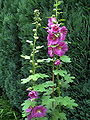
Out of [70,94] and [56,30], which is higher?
[56,30]

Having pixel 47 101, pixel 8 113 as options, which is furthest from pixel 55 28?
pixel 8 113

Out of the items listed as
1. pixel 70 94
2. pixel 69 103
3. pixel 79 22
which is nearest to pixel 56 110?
pixel 69 103

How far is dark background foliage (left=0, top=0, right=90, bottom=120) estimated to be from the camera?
231cm

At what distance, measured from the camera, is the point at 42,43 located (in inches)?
107

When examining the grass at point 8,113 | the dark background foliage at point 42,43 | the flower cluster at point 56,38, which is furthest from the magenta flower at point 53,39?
the grass at point 8,113

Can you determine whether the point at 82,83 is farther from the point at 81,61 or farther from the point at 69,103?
the point at 69,103

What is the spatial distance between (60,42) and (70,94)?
0.85m

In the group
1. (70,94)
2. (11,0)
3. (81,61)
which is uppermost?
(11,0)

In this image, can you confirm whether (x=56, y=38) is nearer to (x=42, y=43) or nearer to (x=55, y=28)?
(x=55, y=28)

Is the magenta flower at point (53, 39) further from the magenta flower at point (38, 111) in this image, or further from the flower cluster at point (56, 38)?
the magenta flower at point (38, 111)

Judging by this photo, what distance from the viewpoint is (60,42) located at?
191 cm

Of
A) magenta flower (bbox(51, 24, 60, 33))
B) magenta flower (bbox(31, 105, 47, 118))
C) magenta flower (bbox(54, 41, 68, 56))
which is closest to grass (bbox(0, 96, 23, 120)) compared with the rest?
magenta flower (bbox(31, 105, 47, 118))

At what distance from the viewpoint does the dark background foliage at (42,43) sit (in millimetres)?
2314

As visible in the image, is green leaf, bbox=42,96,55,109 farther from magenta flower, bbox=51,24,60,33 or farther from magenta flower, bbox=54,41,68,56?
magenta flower, bbox=51,24,60,33
